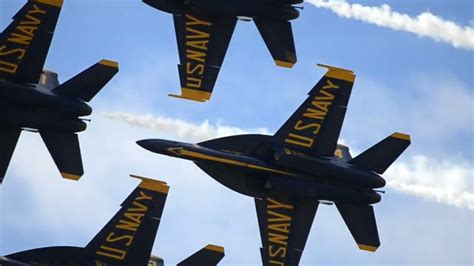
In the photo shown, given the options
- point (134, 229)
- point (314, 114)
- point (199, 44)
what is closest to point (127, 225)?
point (134, 229)

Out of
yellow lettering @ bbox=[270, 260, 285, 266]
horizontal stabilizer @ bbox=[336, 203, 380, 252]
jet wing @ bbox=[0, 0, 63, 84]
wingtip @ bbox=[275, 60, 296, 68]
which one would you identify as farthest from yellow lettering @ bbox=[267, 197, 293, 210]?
jet wing @ bbox=[0, 0, 63, 84]

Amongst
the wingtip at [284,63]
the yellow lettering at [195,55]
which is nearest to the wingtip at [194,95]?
the yellow lettering at [195,55]

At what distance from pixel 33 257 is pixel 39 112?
21.7 ft

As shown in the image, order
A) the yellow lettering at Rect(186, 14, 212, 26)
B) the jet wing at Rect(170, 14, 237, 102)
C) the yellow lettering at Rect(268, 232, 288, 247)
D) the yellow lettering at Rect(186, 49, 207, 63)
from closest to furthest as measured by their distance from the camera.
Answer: the yellow lettering at Rect(268, 232, 288, 247) → the yellow lettering at Rect(186, 14, 212, 26) → the jet wing at Rect(170, 14, 237, 102) → the yellow lettering at Rect(186, 49, 207, 63)

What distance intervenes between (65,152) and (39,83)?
330cm

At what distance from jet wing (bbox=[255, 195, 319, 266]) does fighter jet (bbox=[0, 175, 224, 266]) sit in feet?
9.97

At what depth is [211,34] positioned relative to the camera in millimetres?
87938

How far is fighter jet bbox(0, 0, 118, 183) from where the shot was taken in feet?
276

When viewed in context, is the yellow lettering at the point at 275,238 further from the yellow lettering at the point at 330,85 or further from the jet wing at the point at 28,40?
the jet wing at the point at 28,40

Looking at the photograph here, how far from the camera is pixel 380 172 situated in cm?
8575

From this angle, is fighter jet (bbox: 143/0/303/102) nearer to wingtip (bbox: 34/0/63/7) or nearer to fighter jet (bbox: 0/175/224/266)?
wingtip (bbox: 34/0/63/7)

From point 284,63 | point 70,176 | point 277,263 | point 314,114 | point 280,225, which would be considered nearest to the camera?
point 70,176

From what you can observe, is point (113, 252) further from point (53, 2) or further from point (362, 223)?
point (362, 223)

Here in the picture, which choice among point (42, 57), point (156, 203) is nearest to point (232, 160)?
point (156, 203)
